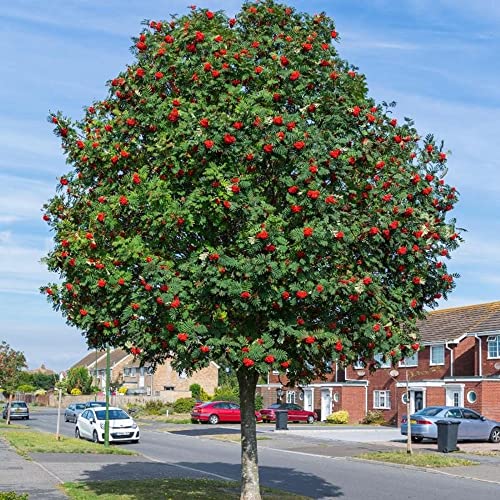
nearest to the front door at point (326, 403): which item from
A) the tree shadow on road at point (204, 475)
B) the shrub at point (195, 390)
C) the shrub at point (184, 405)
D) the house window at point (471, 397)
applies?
the shrub at point (184, 405)

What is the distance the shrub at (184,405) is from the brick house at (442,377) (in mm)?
11876

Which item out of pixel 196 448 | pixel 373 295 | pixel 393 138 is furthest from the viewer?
pixel 196 448

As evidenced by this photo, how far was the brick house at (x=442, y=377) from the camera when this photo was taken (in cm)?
4322

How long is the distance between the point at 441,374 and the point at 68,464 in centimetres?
3077

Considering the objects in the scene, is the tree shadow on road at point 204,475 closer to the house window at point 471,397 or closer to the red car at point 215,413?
the house window at point 471,397

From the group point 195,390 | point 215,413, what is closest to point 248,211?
point 215,413

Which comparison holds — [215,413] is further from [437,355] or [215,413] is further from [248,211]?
[248,211]

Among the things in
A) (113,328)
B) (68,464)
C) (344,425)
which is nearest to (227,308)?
(113,328)

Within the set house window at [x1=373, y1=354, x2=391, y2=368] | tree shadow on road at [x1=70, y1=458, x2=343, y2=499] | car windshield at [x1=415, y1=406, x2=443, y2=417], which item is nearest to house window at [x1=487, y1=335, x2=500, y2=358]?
car windshield at [x1=415, y1=406, x2=443, y2=417]

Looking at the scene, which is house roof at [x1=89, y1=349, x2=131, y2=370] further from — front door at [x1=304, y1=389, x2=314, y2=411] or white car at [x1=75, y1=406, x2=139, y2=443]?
white car at [x1=75, y1=406, x2=139, y2=443]

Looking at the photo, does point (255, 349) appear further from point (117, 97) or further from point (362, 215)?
point (117, 97)

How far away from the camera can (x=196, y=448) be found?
31719mm

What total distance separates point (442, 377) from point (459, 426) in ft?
48.2

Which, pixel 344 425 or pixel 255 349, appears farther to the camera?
pixel 344 425
